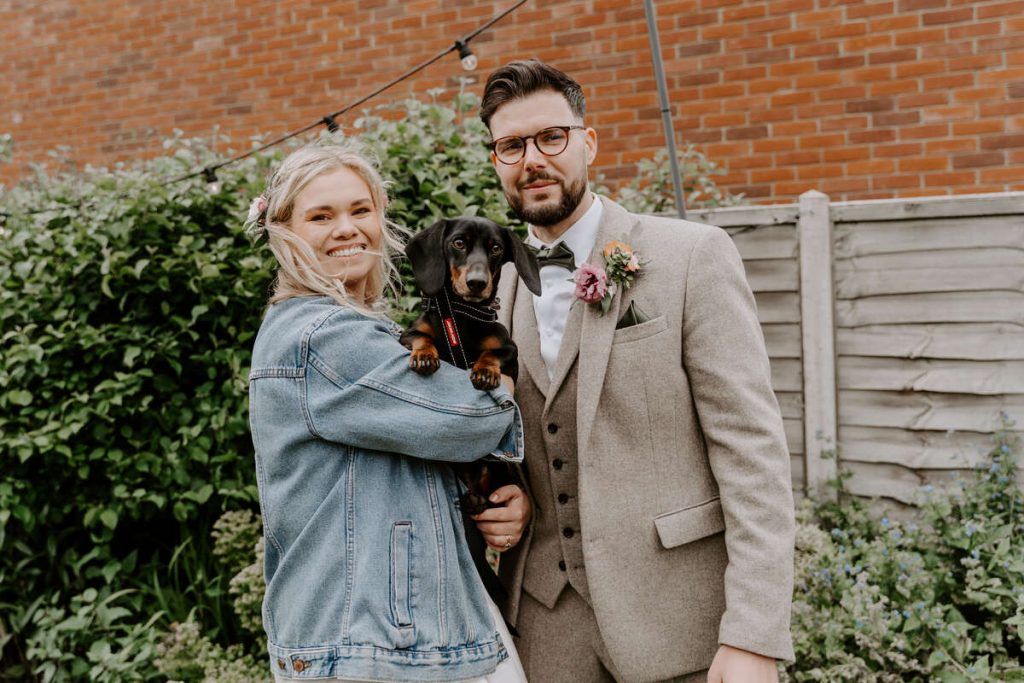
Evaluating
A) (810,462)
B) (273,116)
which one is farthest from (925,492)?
(273,116)

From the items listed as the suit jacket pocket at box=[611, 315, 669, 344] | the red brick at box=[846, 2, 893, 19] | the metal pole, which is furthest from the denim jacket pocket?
the red brick at box=[846, 2, 893, 19]

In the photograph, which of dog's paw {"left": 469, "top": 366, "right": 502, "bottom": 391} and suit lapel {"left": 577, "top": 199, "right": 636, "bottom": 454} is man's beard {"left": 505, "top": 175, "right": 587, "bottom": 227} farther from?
dog's paw {"left": 469, "top": 366, "right": 502, "bottom": 391}

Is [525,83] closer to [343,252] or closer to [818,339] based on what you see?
[343,252]

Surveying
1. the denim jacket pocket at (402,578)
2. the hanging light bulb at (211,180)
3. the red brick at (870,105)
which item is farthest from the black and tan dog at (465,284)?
the red brick at (870,105)

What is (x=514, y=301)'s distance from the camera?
228 centimetres

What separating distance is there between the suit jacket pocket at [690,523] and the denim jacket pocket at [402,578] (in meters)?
0.58

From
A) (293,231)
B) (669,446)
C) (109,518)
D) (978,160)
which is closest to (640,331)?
(669,446)

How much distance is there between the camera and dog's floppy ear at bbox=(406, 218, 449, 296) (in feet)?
6.92

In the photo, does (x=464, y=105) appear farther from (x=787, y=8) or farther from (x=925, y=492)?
(x=925, y=492)

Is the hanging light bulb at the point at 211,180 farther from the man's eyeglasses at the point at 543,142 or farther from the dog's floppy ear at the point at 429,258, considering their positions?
the man's eyeglasses at the point at 543,142

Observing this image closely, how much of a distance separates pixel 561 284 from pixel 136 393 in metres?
2.58

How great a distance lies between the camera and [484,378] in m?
1.90

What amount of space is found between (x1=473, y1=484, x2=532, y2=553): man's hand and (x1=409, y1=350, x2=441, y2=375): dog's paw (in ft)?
1.22

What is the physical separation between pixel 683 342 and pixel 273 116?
17.6 feet
